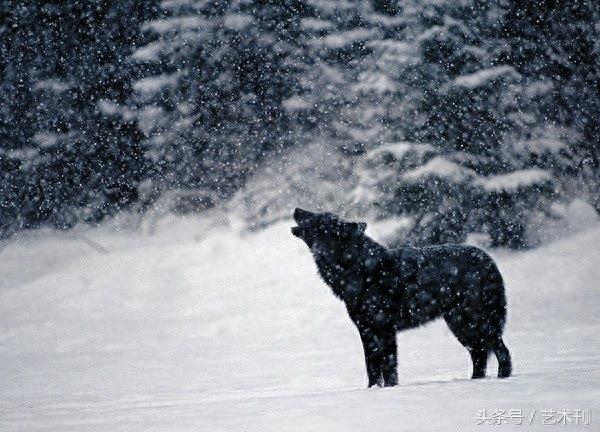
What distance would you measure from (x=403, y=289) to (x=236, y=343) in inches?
205

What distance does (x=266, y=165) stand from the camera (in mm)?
14734

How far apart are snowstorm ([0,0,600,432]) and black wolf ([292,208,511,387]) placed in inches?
96.9

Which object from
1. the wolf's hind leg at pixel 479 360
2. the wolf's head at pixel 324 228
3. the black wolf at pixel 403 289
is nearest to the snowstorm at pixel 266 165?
the wolf's hind leg at pixel 479 360

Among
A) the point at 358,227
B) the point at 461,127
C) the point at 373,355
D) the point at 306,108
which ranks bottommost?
the point at 373,355

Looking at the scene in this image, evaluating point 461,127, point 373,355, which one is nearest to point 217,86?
point 461,127

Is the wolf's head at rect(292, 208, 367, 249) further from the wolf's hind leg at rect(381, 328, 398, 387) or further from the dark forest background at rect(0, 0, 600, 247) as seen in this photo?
the dark forest background at rect(0, 0, 600, 247)

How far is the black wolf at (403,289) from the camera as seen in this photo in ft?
16.5

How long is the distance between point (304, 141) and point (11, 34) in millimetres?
8339

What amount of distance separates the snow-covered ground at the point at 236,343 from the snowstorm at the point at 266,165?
8 cm

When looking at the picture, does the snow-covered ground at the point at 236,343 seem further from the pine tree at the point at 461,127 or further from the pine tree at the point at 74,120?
the pine tree at the point at 461,127

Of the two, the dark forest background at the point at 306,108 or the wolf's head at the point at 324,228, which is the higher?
the dark forest background at the point at 306,108

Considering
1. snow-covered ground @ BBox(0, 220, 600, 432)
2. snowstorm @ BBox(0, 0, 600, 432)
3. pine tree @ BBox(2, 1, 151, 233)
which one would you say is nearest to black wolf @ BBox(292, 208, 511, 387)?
snow-covered ground @ BBox(0, 220, 600, 432)

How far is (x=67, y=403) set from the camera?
17.4 feet

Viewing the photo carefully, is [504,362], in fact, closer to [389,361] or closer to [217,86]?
[389,361]
